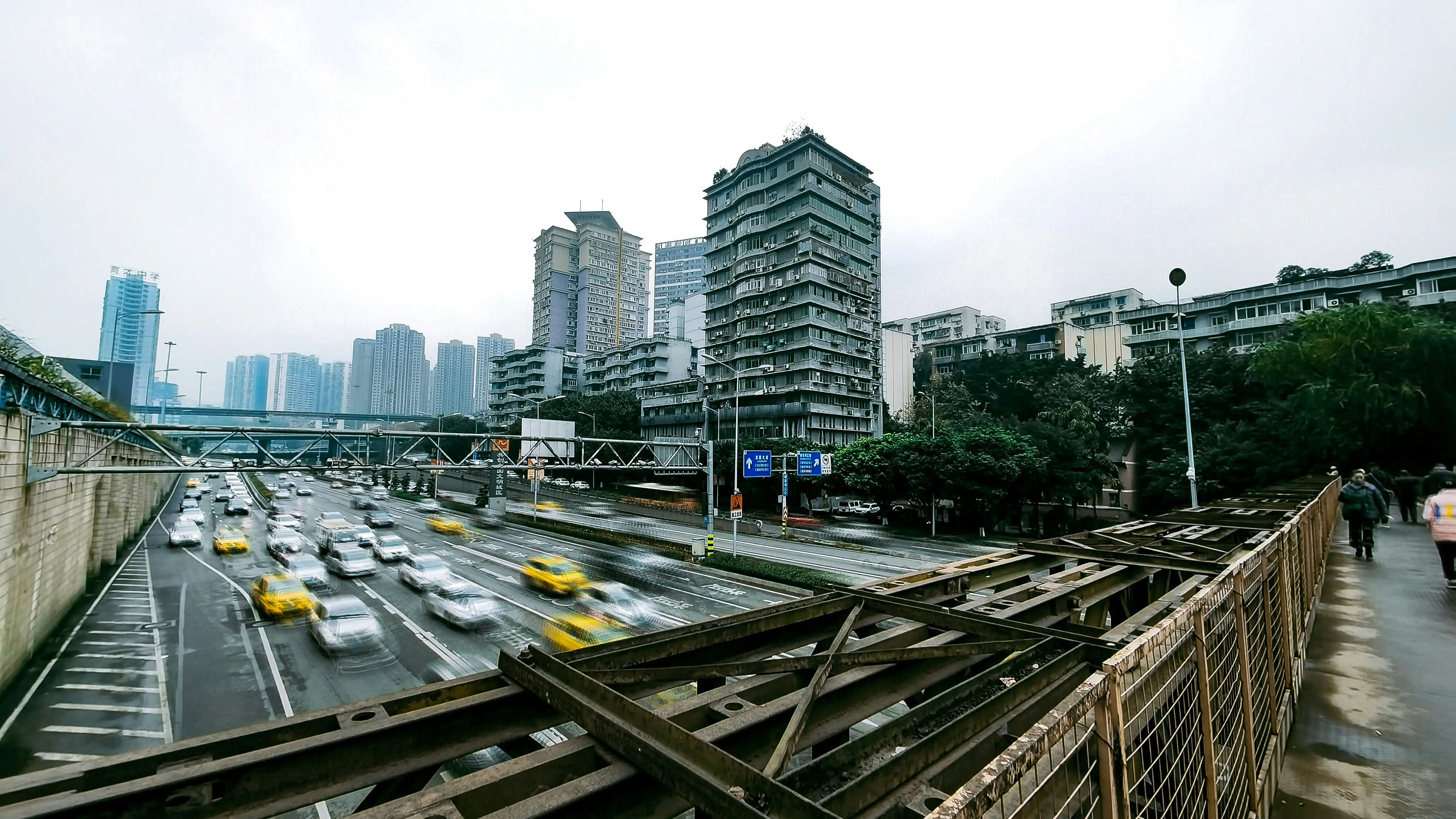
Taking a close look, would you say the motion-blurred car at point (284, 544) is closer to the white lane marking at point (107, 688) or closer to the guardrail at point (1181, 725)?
the white lane marking at point (107, 688)

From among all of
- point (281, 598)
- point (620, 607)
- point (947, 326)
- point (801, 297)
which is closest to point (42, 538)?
point (281, 598)

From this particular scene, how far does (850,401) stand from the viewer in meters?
56.0

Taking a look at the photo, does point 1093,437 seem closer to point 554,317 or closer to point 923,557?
point 923,557

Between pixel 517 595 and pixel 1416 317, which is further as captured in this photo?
pixel 1416 317

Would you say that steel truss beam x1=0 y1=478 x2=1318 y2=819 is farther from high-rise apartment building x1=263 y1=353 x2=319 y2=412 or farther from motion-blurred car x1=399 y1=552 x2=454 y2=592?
high-rise apartment building x1=263 y1=353 x2=319 y2=412

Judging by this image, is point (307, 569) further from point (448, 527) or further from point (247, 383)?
point (247, 383)

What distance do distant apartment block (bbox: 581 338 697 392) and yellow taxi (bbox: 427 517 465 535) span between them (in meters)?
35.3

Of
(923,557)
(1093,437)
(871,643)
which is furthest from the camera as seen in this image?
(1093,437)

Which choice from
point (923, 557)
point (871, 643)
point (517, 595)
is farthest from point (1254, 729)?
point (923, 557)

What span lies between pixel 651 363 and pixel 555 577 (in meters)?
58.4

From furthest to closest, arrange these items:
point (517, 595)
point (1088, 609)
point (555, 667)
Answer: point (517, 595), point (1088, 609), point (555, 667)

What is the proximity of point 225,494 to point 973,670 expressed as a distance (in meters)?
69.7

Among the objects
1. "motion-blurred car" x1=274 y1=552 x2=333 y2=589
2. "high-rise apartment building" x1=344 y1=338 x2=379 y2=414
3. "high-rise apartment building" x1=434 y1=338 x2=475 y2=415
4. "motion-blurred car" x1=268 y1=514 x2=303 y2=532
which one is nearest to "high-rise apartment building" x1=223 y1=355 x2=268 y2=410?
"high-rise apartment building" x1=344 y1=338 x2=379 y2=414

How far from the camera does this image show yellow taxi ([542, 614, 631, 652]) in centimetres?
1482
